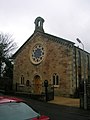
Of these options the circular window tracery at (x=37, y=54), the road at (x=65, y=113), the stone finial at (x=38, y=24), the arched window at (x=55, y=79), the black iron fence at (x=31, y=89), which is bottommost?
the road at (x=65, y=113)

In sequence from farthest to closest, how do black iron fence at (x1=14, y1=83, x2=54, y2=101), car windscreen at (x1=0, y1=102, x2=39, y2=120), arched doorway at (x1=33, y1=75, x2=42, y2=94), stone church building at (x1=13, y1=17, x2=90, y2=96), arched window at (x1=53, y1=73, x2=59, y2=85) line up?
arched doorway at (x1=33, y1=75, x2=42, y2=94), arched window at (x1=53, y1=73, x2=59, y2=85), stone church building at (x1=13, y1=17, x2=90, y2=96), black iron fence at (x1=14, y1=83, x2=54, y2=101), car windscreen at (x1=0, y1=102, x2=39, y2=120)

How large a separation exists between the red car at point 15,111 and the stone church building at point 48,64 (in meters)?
21.1

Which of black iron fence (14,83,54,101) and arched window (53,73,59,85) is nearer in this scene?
black iron fence (14,83,54,101)

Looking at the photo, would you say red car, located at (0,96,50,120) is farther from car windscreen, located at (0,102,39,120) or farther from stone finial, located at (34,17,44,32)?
stone finial, located at (34,17,44,32)

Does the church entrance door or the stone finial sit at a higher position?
the stone finial

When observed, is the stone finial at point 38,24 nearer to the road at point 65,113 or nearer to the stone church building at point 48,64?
the stone church building at point 48,64

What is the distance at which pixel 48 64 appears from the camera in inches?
1255

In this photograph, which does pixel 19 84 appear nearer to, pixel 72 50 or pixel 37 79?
pixel 37 79

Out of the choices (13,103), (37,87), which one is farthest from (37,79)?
(13,103)

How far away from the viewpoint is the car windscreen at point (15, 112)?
5926 millimetres

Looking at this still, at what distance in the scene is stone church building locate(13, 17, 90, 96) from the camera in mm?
29681

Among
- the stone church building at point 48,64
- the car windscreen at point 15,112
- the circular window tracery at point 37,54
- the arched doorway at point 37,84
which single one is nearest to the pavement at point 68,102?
the stone church building at point 48,64

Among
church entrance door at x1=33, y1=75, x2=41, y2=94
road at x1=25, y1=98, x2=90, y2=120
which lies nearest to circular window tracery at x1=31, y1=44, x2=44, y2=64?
church entrance door at x1=33, y1=75, x2=41, y2=94

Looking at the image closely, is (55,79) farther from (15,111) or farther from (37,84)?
(15,111)
